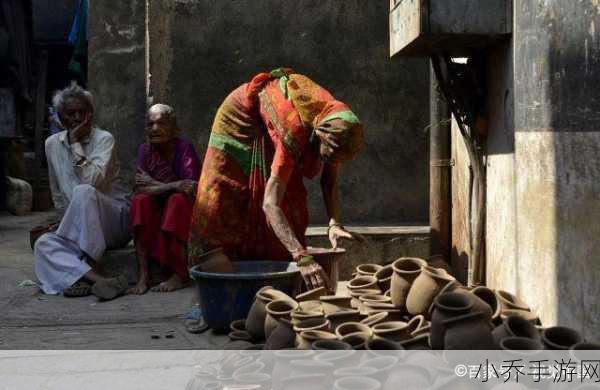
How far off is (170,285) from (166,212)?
0.53 metres

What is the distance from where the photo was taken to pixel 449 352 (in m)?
2.72

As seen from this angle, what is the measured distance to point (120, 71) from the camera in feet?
21.8

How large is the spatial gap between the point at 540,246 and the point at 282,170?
1.28m

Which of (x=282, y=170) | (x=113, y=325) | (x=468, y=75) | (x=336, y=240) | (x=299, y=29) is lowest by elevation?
(x=113, y=325)

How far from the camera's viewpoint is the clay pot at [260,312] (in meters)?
3.50

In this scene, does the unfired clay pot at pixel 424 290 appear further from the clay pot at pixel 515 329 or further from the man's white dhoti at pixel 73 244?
the man's white dhoti at pixel 73 244

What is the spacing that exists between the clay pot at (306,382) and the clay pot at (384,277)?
1218 mm

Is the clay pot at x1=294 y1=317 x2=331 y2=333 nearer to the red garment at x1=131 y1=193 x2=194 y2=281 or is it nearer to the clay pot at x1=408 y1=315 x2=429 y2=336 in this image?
the clay pot at x1=408 y1=315 x2=429 y2=336

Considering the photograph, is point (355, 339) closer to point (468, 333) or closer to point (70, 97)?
point (468, 333)

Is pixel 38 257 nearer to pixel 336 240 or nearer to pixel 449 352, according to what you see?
pixel 336 240

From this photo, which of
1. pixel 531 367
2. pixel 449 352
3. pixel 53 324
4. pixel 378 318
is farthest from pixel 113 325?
pixel 531 367

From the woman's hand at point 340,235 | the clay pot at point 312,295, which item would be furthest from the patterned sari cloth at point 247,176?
the clay pot at point 312,295

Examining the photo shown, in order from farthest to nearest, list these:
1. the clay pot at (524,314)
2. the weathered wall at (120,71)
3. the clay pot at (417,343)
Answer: the weathered wall at (120,71), the clay pot at (524,314), the clay pot at (417,343)

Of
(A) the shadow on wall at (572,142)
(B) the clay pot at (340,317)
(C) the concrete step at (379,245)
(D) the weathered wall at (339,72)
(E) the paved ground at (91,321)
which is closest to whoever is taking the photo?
(A) the shadow on wall at (572,142)
